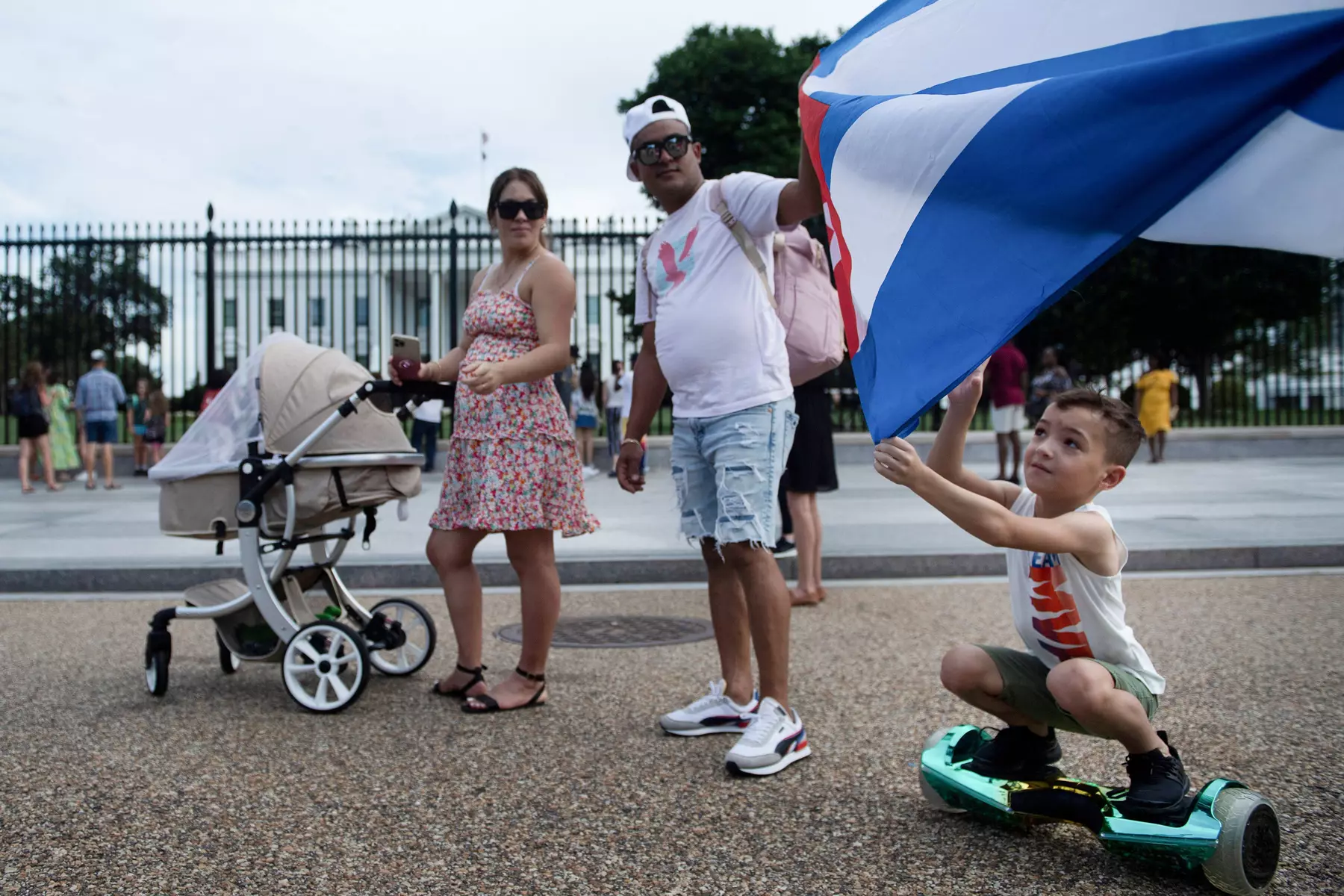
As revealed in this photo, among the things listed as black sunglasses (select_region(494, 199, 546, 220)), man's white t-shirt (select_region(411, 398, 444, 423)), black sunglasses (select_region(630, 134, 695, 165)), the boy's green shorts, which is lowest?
the boy's green shorts

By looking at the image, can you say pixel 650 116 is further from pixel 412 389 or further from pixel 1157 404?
pixel 1157 404

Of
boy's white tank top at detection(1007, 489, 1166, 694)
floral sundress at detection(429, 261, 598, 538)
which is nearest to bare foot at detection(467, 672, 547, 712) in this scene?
floral sundress at detection(429, 261, 598, 538)

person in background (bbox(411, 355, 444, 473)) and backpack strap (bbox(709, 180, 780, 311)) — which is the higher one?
backpack strap (bbox(709, 180, 780, 311))

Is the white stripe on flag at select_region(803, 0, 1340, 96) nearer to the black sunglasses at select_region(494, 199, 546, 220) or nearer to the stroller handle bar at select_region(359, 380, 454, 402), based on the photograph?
the black sunglasses at select_region(494, 199, 546, 220)

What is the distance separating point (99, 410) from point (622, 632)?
11.4 metres

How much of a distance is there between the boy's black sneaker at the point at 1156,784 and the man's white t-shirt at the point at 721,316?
152 cm

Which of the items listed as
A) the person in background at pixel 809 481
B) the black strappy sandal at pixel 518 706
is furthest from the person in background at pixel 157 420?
the black strappy sandal at pixel 518 706

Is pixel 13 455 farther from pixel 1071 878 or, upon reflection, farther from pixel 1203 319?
pixel 1203 319

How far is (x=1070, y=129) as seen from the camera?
2354 mm

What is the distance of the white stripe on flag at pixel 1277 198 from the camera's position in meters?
2.18

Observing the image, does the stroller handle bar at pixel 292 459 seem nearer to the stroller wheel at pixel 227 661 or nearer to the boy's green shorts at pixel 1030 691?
the stroller wheel at pixel 227 661

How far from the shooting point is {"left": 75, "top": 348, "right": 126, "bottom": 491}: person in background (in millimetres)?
14883

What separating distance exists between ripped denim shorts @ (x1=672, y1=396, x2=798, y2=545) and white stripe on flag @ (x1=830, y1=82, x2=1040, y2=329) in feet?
3.39

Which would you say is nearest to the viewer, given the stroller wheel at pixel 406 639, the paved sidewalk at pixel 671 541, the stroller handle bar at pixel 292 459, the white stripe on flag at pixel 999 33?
the white stripe on flag at pixel 999 33
